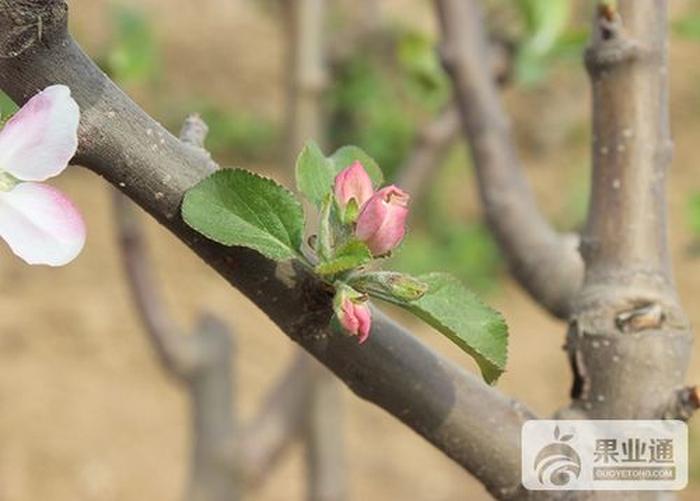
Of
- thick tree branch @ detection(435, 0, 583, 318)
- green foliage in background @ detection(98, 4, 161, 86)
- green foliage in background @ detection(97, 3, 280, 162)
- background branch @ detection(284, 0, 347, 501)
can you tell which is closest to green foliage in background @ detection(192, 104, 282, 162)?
green foliage in background @ detection(97, 3, 280, 162)

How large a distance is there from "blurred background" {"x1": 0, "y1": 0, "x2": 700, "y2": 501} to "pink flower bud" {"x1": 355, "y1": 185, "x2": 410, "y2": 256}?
2.76ft

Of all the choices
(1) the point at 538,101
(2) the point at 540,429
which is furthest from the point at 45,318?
(2) the point at 540,429

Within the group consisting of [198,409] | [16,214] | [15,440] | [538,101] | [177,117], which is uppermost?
[538,101]

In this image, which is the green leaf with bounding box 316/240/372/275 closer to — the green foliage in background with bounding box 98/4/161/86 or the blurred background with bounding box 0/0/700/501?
the green foliage in background with bounding box 98/4/161/86

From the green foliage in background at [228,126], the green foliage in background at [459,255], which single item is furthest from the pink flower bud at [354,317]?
the green foliage in background at [228,126]

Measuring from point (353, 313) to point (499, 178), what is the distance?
1.88ft

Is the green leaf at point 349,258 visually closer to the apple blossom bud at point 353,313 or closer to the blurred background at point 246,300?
the apple blossom bud at point 353,313

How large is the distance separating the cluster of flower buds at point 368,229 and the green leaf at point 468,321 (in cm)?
3

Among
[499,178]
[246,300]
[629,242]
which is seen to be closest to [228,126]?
[246,300]

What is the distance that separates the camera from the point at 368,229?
444mm

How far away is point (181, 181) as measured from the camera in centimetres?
46

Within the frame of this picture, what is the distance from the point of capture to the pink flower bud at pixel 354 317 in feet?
1.42

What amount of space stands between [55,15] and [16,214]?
7 cm

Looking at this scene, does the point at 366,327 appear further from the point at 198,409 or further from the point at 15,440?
the point at 15,440
